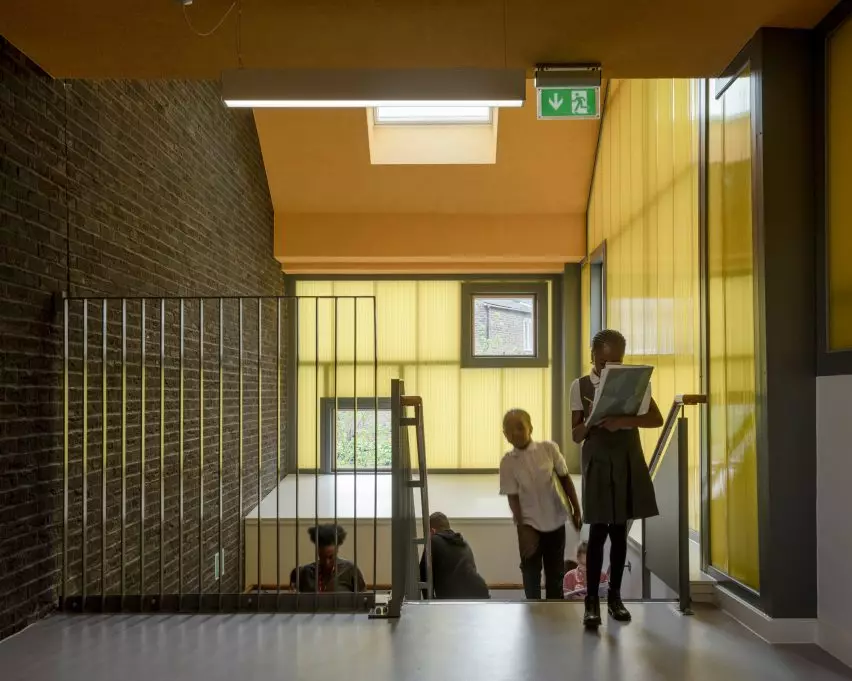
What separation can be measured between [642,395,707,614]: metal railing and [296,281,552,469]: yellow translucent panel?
4.68m

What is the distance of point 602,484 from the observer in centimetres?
324

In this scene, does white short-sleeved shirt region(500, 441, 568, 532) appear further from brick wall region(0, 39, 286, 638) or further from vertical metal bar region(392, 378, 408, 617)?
brick wall region(0, 39, 286, 638)

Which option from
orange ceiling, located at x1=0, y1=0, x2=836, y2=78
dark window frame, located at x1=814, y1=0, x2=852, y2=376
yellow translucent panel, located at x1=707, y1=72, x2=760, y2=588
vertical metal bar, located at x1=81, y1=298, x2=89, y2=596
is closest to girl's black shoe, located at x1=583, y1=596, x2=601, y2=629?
yellow translucent panel, located at x1=707, y1=72, x2=760, y2=588

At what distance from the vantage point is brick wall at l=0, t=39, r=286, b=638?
3.28m

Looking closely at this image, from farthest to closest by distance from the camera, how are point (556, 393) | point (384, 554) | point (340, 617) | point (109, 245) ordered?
point (556, 393) → point (384, 554) → point (109, 245) → point (340, 617)

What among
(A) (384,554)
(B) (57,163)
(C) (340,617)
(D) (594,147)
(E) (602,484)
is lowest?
(A) (384,554)

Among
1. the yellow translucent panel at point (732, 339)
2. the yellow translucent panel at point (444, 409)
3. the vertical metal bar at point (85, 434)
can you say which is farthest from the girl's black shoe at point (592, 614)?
the yellow translucent panel at point (444, 409)

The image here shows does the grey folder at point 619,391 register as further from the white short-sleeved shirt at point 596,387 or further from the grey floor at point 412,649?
the grey floor at point 412,649

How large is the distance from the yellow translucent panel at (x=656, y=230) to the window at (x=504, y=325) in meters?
A: 1.77

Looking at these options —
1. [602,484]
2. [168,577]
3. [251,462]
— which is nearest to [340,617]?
[602,484]

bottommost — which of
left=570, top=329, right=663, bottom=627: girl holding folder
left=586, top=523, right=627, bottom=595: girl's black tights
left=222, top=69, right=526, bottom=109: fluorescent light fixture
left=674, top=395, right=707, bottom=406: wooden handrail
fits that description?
left=586, top=523, right=627, bottom=595: girl's black tights

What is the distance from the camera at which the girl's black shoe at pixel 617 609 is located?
3357 mm

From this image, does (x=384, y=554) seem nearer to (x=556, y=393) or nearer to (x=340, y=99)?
(x=556, y=393)

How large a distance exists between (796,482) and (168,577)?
349 centimetres
